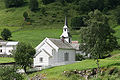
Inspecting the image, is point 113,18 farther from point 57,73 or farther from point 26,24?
point 57,73

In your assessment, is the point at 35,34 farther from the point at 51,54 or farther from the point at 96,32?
the point at 96,32

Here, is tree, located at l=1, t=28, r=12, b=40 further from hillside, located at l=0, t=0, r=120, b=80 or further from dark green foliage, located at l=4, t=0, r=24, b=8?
dark green foliage, located at l=4, t=0, r=24, b=8

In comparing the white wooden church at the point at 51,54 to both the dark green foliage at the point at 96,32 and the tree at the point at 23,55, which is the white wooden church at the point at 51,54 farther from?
the dark green foliage at the point at 96,32

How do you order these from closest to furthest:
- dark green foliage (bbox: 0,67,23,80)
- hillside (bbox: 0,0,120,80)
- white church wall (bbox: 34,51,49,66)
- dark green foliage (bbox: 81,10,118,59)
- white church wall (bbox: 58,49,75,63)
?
dark green foliage (bbox: 0,67,23,80) < dark green foliage (bbox: 81,10,118,59) < white church wall (bbox: 34,51,49,66) < white church wall (bbox: 58,49,75,63) < hillside (bbox: 0,0,120,80)

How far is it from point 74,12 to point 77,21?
2320 cm

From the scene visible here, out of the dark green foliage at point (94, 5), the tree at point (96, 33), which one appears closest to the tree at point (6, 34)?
the tree at point (96, 33)

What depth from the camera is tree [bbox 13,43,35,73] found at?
57188mm

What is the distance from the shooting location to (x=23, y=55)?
189 feet

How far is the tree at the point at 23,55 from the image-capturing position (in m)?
57.2

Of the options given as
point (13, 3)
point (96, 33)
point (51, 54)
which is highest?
point (13, 3)

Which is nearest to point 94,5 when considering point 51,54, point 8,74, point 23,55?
point 51,54

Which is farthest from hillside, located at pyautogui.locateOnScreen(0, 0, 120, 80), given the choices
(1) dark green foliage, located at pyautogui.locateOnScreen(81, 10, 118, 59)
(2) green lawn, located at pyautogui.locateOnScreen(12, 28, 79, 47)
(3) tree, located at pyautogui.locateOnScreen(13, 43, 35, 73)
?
(1) dark green foliage, located at pyautogui.locateOnScreen(81, 10, 118, 59)

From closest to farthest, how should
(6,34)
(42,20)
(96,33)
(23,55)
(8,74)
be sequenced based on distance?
(8,74) → (96,33) → (23,55) → (6,34) → (42,20)

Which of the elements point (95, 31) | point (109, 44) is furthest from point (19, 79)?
point (109, 44)
